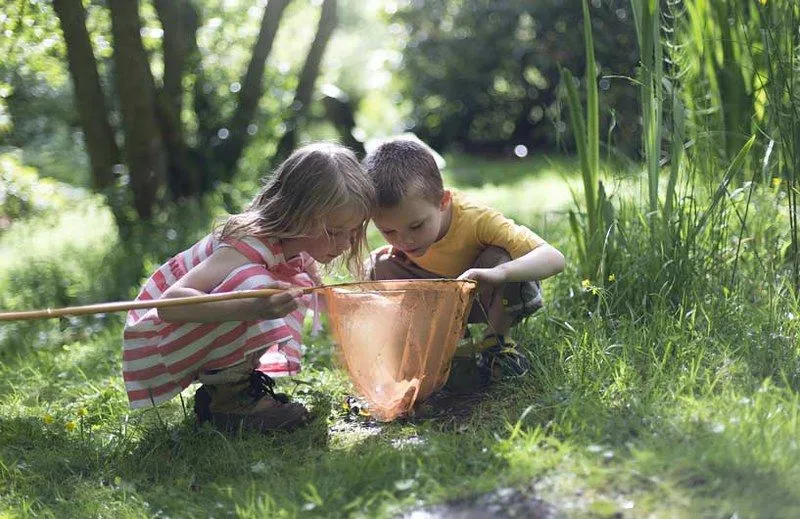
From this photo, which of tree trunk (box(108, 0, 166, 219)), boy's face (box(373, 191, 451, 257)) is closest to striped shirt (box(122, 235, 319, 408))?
boy's face (box(373, 191, 451, 257))

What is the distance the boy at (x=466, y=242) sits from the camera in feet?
10.0

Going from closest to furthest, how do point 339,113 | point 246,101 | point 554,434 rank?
point 554,434, point 246,101, point 339,113

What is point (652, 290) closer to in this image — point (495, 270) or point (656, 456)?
point (495, 270)

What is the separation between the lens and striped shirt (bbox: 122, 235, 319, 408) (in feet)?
9.83

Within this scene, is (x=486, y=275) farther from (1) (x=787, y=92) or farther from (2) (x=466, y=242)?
(1) (x=787, y=92)

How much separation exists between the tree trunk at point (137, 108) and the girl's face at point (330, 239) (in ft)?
11.4

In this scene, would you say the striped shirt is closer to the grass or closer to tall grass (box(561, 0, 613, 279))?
the grass

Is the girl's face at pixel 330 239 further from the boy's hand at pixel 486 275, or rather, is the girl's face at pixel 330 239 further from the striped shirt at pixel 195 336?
the boy's hand at pixel 486 275

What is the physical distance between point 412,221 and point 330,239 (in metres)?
0.27

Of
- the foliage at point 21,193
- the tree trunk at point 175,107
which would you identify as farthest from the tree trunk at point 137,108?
the foliage at point 21,193

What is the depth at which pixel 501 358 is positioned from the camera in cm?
319

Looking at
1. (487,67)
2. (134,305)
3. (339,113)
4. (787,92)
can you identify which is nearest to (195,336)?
(134,305)

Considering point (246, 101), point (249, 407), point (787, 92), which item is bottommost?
point (249, 407)

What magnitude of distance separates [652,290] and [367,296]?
1058 millimetres
